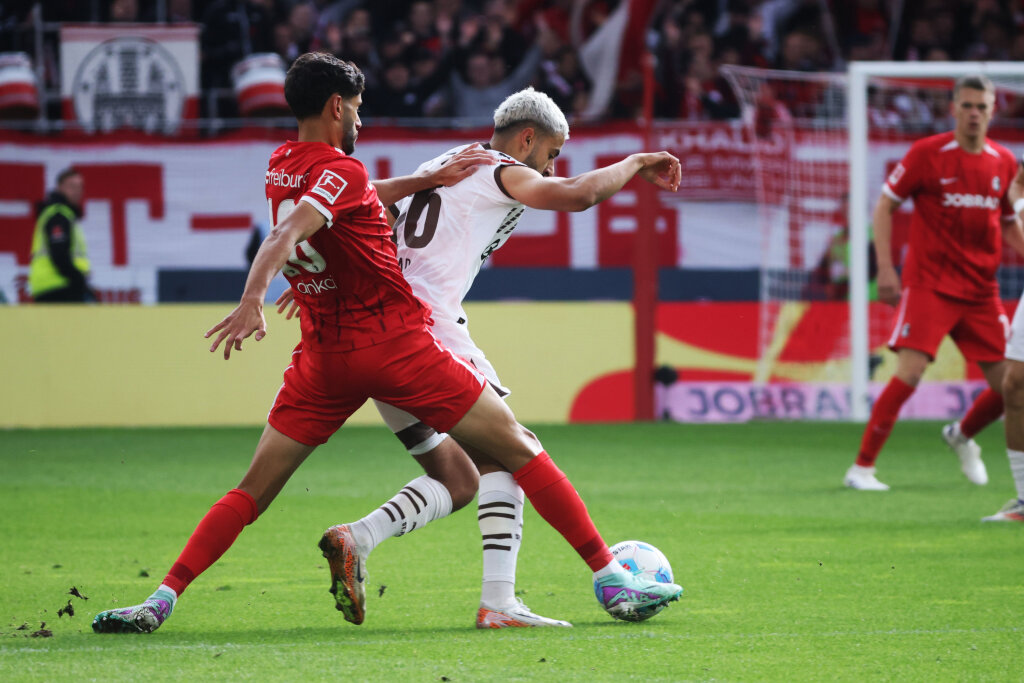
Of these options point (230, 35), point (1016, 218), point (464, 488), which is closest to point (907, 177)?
point (1016, 218)

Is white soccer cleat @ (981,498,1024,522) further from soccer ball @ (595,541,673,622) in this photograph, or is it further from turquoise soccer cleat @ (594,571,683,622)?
turquoise soccer cleat @ (594,571,683,622)

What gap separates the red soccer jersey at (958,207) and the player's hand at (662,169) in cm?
A: 417

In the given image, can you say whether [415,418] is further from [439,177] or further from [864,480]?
[864,480]

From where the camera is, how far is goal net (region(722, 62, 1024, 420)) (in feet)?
44.3

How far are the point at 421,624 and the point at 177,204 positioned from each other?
889 centimetres

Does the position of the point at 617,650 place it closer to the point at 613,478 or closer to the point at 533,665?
the point at 533,665

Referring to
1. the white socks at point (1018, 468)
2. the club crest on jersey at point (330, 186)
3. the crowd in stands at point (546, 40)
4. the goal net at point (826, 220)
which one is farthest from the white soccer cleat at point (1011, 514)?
the crowd in stands at point (546, 40)

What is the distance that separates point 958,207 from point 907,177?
34 centimetres

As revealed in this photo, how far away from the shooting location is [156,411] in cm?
1303

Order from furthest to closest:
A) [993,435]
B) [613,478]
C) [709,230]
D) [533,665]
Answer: [709,230]
[993,435]
[613,478]
[533,665]

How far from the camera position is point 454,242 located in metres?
5.00

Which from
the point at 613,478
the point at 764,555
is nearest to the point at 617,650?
the point at 764,555

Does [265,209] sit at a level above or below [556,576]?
above

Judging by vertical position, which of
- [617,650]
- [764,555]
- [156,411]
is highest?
[617,650]
